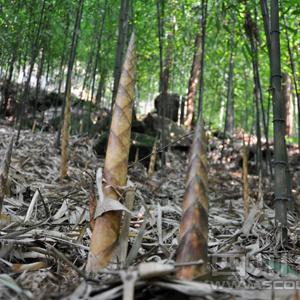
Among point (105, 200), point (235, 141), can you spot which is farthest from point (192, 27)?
point (105, 200)

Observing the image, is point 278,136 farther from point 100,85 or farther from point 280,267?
point 100,85

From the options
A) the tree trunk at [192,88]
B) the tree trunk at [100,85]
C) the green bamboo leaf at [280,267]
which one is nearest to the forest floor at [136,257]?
the green bamboo leaf at [280,267]

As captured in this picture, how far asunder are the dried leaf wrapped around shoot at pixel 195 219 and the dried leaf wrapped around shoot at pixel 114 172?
220 mm

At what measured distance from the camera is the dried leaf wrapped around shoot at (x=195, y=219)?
520 millimetres

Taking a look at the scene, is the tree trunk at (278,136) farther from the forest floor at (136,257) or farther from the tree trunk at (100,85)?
the tree trunk at (100,85)

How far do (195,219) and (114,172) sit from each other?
0.28 m

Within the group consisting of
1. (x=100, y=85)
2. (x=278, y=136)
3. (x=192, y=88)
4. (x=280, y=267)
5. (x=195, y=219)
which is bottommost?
(x=280, y=267)

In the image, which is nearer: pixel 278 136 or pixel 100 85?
pixel 278 136

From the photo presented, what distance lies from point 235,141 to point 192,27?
2.98 m

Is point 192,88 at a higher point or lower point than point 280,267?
higher

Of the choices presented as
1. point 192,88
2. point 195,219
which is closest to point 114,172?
point 195,219

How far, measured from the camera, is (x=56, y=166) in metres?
2.85

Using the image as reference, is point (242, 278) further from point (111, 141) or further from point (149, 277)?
point (111, 141)

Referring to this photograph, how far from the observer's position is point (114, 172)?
723mm
